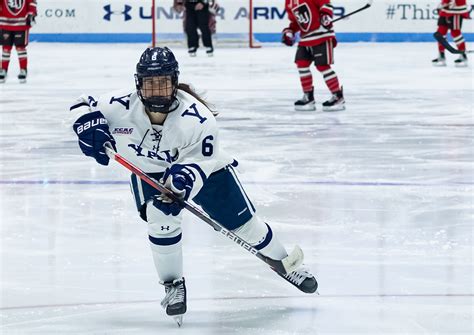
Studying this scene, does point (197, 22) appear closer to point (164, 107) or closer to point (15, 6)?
point (15, 6)

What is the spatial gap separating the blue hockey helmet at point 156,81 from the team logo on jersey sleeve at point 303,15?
16.1ft

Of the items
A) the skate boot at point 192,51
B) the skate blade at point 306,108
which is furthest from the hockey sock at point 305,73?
the skate boot at point 192,51

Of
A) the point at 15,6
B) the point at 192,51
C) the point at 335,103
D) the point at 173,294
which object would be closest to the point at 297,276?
the point at 173,294

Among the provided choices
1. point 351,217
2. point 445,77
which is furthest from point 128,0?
point 351,217

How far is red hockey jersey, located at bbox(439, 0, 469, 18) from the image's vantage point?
35.9 feet

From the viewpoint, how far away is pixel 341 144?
587cm

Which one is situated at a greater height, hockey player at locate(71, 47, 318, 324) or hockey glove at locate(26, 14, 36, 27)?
hockey player at locate(71, 47, 318, 324)

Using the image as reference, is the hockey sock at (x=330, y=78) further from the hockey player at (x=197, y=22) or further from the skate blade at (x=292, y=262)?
the hockey player at (x=197, y=22)

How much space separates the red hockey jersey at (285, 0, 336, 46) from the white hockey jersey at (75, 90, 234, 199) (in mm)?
4769

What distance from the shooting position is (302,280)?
116 inches

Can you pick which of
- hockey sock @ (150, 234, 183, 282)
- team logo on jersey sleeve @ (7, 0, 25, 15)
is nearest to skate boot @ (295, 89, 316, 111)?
team logo on jersey sleeve @ (7, 0, 25, 15)

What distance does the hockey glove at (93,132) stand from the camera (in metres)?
2.61

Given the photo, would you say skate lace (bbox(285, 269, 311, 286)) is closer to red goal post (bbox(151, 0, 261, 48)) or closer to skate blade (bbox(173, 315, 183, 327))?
skate blade (bbox(173, 315, 183, 327))

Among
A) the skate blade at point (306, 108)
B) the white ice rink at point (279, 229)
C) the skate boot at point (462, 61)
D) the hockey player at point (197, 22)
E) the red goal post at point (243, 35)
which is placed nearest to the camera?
the white ice rink at point (279, 229)
